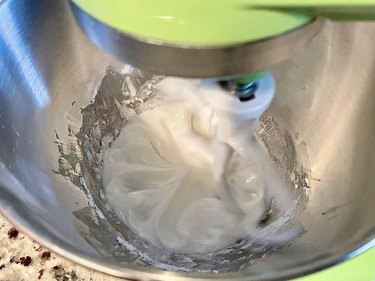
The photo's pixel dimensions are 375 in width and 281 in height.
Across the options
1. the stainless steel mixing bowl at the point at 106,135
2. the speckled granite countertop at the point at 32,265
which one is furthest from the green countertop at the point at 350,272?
the speckled granite countertop at the point at 32,265

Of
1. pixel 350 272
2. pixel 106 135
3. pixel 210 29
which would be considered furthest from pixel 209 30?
pixel 106 135

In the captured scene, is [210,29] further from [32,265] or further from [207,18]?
[32,265]

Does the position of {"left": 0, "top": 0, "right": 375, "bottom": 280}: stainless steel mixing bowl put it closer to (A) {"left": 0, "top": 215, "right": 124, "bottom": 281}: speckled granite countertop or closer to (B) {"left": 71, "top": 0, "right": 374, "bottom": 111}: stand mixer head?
(A) {"left": 0, "top": 215, "right": 124, "bottom": 281}: speckled granite countertop

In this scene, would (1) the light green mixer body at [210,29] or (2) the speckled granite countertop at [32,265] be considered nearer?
(1) the light green mixer body at [210,29]

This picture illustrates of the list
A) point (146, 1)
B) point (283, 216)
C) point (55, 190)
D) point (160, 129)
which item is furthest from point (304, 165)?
point (146, 1)

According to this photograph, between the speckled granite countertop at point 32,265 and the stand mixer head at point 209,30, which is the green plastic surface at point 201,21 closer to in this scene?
the stand mixer head at point 209,30

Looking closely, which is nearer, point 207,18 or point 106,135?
point 207,18

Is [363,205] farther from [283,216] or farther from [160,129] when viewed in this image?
[160,129]
